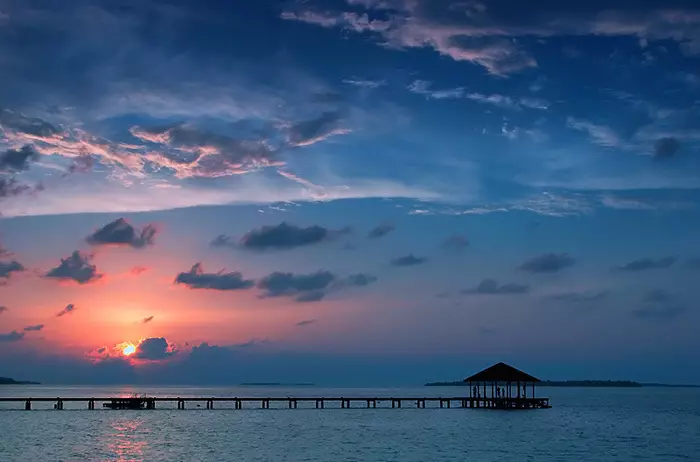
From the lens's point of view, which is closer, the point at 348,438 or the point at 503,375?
the point at 348,438

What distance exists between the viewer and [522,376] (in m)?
83.8

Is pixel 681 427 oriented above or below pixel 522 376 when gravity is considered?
below

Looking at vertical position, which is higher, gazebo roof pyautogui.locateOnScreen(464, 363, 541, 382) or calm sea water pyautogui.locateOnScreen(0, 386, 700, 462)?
gazebo roof pyautogui.locateOnScreen(464, 363, 541, 382)

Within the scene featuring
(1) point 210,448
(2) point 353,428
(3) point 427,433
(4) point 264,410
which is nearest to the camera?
(1) point 210,448

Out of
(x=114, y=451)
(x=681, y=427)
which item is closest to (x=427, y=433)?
(x=114, y=451)

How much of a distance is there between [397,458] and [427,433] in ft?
63.8

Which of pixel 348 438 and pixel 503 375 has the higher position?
pixel 503 375

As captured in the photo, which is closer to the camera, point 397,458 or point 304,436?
point 397,458

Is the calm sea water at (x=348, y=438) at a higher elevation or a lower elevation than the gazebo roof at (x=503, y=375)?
lower

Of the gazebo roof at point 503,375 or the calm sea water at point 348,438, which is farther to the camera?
the gazebo roof at point 503,375

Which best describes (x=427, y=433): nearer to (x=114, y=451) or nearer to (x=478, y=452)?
(x=478, y=452)

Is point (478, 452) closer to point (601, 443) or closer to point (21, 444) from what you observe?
point (601, 443)

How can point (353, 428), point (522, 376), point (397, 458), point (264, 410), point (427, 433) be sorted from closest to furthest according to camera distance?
point (397, 458) < point (427, 433) < point (353, 428) < point (522, 376) < point (264, 410)

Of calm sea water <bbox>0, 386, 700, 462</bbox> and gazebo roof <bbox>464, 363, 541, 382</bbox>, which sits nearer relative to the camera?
calm sea water <bbox>0, 386, 700, 462</bbox>
